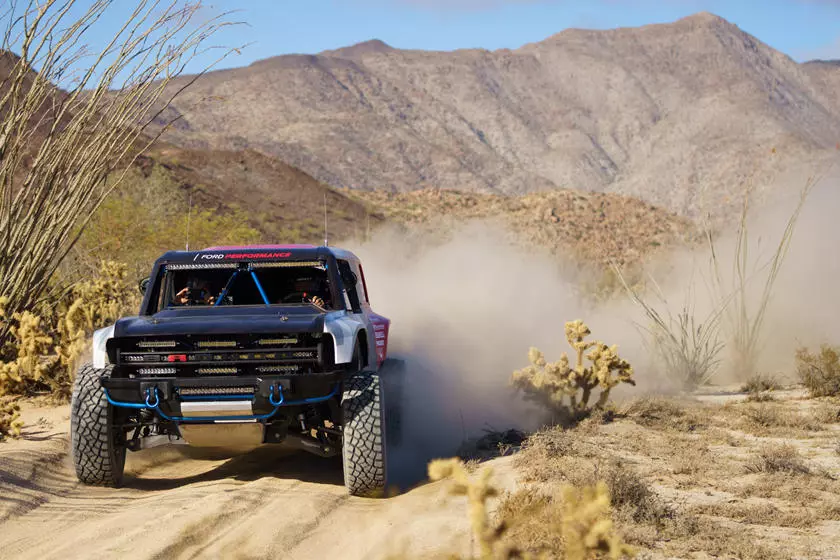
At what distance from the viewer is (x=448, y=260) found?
33.9m

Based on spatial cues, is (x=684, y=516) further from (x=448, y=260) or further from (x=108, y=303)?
(x=448, y=260)

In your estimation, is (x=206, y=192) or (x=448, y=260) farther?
(x=206, y=192)

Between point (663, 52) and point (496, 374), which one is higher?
point (663, 52)

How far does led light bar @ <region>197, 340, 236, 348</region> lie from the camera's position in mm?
7250

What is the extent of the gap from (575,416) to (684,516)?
14.4 feet

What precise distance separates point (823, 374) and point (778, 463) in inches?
201

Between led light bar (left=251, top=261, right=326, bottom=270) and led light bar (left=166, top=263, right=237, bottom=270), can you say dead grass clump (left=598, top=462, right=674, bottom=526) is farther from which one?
led light bar (left=166, top=263, right=237, bottom=270)

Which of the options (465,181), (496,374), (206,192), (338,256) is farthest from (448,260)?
(465,181)

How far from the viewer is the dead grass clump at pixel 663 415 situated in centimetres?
1072

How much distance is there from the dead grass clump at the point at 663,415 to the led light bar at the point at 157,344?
18.3 feet

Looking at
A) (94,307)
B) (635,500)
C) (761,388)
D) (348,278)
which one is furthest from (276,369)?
(761,388)

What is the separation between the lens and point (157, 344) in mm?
7289

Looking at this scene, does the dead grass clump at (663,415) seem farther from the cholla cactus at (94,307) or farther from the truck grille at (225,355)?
the cholla cactus at (94,307)

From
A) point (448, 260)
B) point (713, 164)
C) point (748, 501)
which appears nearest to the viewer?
point (748, 501)
